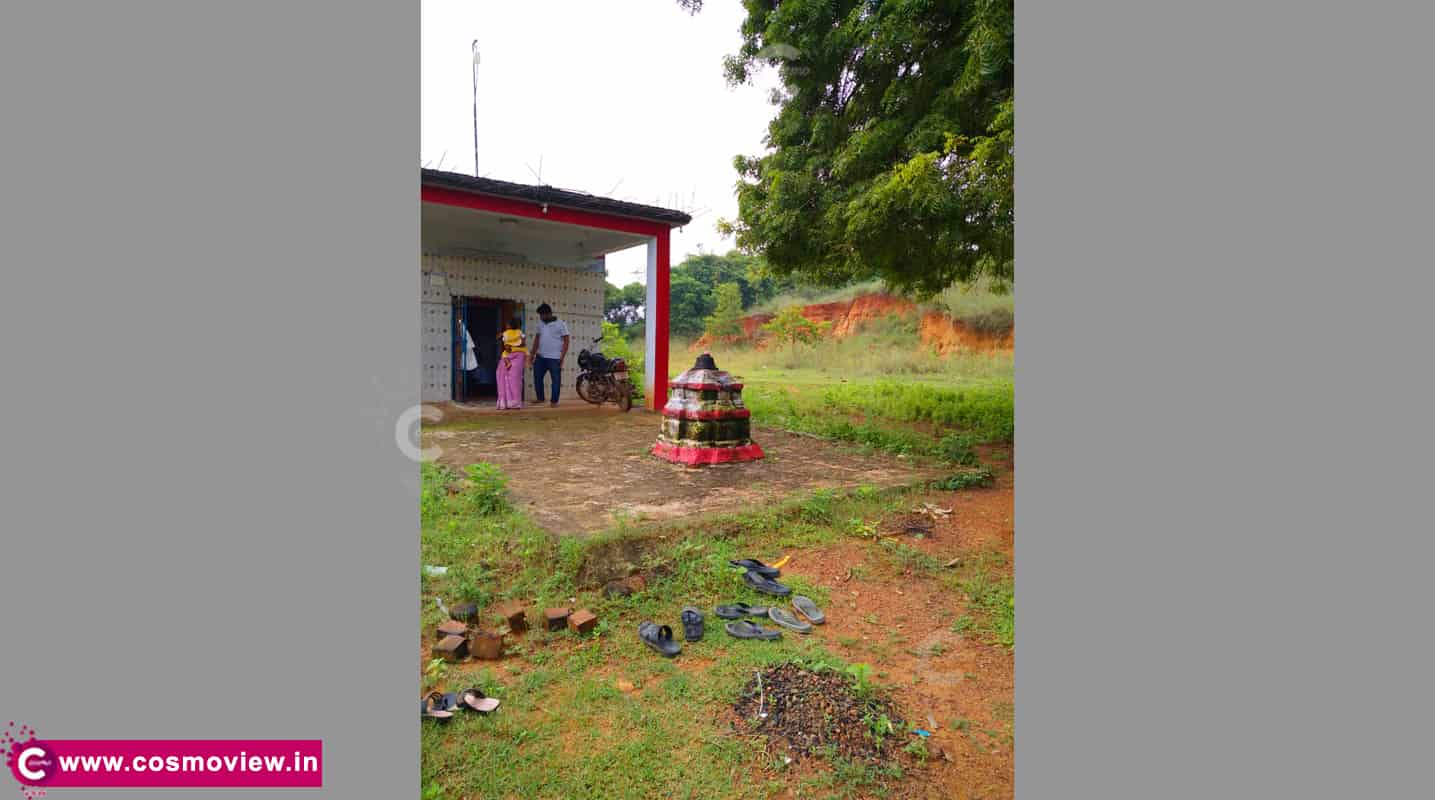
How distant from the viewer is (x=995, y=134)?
496 centimetres

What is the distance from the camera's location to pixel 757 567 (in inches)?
134

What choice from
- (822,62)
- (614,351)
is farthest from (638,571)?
(614,351)

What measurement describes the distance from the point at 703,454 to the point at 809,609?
9.63ft

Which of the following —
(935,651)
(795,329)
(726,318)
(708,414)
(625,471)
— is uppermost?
(726,318)

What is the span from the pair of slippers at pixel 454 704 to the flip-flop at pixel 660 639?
0.67 metres

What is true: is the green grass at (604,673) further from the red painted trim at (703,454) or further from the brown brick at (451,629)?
the red painted trim at (703,454)

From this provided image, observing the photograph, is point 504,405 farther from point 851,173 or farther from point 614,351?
point 851,173

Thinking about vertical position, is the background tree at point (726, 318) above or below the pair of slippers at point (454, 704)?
above

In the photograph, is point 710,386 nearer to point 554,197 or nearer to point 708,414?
point 708,414

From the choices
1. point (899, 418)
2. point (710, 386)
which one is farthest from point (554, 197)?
point (899, 418)

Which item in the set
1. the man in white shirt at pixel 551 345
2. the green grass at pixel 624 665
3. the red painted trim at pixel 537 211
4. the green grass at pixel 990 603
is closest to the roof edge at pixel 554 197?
the red painted trim at pixel 537 211

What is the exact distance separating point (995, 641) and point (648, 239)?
26.9 feet

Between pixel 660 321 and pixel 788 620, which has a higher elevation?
pixel 660 321

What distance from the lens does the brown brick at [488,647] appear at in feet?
8.23
